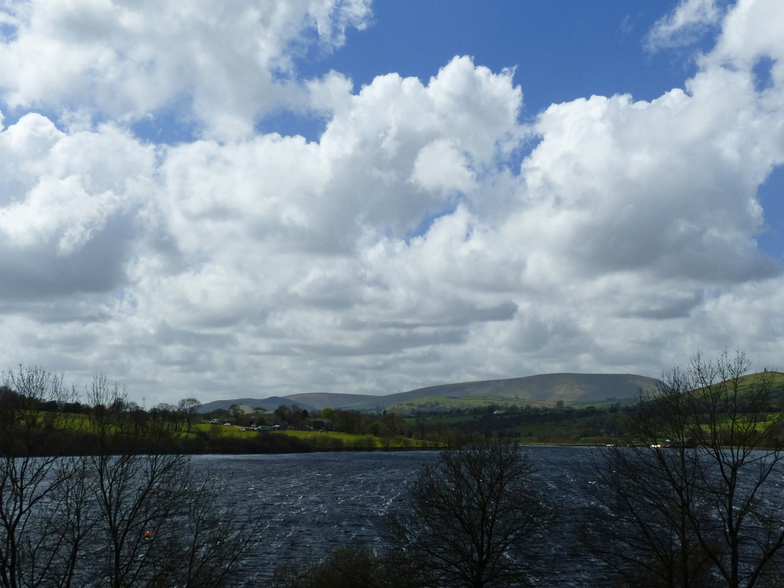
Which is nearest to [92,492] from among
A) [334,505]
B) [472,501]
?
[472,501]

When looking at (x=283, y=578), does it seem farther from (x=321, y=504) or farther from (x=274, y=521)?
(x=321, y=504)

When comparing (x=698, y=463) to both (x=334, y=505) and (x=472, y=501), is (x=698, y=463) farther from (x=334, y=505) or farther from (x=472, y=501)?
(x=334, y=505)

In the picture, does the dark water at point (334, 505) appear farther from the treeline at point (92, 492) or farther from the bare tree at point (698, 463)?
the treeline at point (92, 492)

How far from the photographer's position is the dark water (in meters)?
65.3

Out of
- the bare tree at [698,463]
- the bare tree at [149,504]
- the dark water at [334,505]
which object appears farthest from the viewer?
the dark water at [334,505]

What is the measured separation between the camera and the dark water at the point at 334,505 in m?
65.3

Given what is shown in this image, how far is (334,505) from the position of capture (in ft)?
349

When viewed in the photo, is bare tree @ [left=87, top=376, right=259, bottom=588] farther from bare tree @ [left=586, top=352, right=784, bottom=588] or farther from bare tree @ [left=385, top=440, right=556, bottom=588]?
bare tree @ [left=586, top=352, right=784, bottom=588]

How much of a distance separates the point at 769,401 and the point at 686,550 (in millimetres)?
8899

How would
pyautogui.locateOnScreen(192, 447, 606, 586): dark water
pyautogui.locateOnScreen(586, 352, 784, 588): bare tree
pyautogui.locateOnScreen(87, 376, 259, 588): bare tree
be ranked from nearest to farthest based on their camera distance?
pyautogui.locateOnScreen(586, 352, 784, 588): bare tree → pyautogui.locateOnScreen(87, 376, 259, 588): bare tree → pyautogui.locateOnScreen(192, 447, 606, 586): dark water

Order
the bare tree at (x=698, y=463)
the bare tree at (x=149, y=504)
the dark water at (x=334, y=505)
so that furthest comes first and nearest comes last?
the dark water at (x=334, y=505) → the bare tree at (x=149, y=504) → the bare tree at (x=698, y=463)

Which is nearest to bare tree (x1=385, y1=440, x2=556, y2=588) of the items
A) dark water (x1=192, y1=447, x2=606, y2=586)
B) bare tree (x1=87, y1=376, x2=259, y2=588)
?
dark water (x1=192, y1=447, x2=606, y2=586)

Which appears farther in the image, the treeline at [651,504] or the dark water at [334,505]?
the dark water at [334,505]

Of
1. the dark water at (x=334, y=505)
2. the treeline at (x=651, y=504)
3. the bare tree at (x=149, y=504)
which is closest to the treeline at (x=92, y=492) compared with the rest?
the bare tree at (x=149, y=504)
